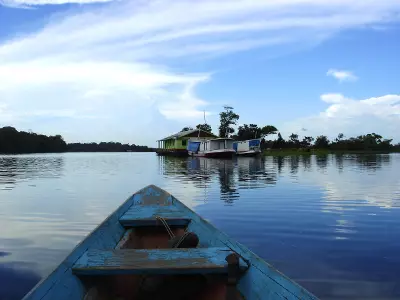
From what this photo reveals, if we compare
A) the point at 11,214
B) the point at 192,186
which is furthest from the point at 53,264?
the point at 192,186

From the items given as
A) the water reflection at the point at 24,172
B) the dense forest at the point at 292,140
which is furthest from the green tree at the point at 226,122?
the water reflection at the point at 24,172

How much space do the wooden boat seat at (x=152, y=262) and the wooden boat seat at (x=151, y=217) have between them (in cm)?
209

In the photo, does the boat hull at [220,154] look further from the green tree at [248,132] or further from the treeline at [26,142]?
the treeline at [26,142]

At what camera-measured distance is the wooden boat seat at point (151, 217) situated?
5492 millimetres

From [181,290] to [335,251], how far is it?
Result: 3.58m

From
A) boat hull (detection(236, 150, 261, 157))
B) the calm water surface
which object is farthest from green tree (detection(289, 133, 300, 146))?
the calm water surface

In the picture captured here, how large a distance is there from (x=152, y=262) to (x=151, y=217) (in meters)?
2.53

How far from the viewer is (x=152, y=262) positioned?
313 cm

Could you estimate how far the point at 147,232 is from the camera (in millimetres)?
5715

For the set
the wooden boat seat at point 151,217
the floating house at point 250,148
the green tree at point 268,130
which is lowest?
the wooden boat seat at point 151,217

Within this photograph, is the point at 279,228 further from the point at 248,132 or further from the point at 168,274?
the point at 248,132

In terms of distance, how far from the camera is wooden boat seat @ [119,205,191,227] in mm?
5492

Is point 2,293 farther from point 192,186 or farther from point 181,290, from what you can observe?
point 192,186

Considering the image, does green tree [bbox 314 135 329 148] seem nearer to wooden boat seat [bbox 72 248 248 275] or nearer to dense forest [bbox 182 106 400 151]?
dense forest [bbox 182 106 400 151]
